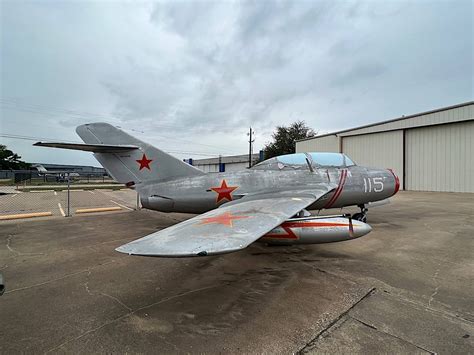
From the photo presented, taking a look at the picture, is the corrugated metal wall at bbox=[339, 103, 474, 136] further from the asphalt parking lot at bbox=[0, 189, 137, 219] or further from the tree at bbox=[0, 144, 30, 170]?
the tree at bbox=[0, 144, 30, 170]

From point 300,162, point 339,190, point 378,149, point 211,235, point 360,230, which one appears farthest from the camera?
point 378,149

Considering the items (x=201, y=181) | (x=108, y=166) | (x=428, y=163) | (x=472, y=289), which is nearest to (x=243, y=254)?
(x=201, y=181)

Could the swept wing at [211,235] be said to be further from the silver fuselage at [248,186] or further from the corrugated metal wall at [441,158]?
the corrugated metal wall at [441,158]

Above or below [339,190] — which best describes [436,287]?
below

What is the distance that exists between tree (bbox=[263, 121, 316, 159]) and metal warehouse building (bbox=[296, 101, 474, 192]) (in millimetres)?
21277

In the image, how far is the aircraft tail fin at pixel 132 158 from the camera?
270 inches

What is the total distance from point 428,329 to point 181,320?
279 centimetres

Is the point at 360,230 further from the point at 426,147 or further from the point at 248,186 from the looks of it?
the point at 426,147

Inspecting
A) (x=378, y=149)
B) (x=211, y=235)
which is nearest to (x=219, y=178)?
(x=211, y=235)

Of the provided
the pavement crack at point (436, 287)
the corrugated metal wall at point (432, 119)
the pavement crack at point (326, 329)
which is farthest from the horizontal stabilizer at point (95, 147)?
the corrugated metal wall at point (432, 119)

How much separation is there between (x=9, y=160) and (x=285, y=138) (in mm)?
87743

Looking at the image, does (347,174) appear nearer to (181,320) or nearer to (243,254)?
(243,254)

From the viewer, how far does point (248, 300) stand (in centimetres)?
326

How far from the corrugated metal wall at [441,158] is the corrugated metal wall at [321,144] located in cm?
723
